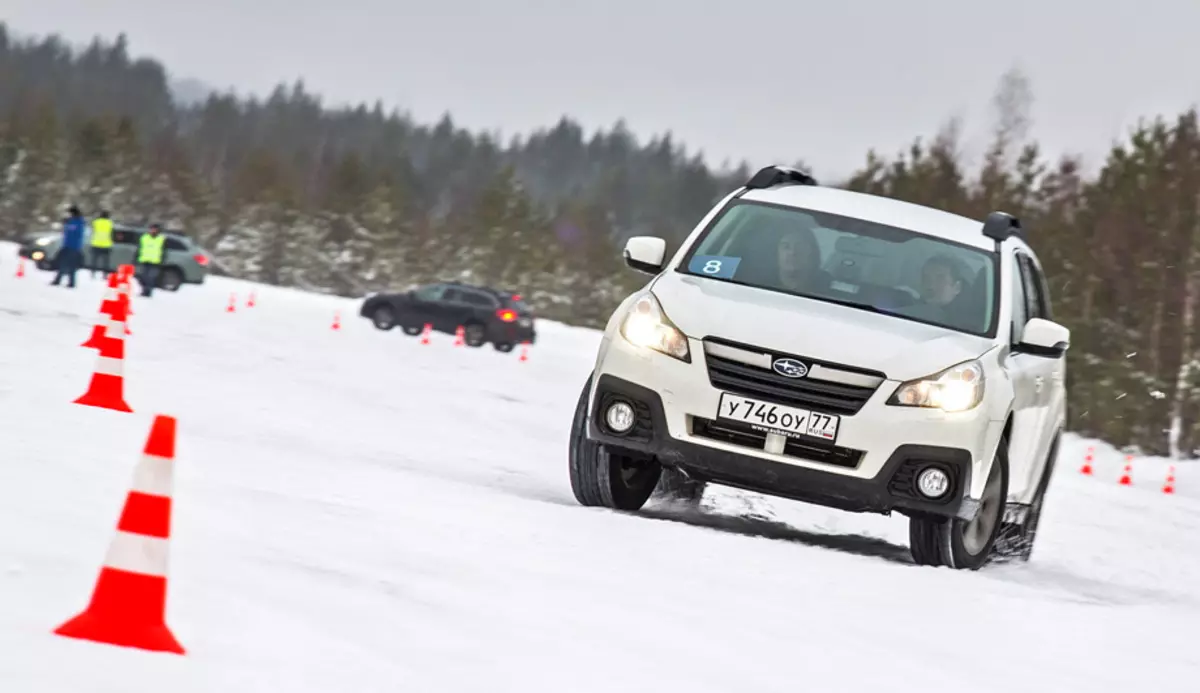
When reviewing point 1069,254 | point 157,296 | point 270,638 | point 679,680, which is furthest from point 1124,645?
point 1069,254

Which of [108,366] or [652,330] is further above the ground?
[652,330]

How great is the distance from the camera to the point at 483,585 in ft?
19.9

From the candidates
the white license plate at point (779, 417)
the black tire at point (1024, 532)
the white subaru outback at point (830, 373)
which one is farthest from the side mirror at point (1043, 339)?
the white license plate at point (779, 417)

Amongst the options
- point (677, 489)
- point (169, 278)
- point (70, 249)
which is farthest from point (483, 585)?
point (169, 278)

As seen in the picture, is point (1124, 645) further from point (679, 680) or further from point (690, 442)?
point (679, 680)

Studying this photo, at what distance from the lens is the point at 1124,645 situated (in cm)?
700

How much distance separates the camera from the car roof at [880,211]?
9.52 m

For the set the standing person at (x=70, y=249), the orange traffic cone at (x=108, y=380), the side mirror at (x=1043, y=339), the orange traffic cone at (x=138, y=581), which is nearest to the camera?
the orange traffic cone at (x=138, y=581)

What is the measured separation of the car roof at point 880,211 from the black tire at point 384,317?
102 ft

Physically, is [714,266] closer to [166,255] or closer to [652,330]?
[652,330]

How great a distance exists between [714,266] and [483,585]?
3.47m

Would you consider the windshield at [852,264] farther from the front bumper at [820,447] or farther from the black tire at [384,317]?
the black tire at [384,317]

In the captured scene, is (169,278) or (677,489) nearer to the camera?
(677,489)

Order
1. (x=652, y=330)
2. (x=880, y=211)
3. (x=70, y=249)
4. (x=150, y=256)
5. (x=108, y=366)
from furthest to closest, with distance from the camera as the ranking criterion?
1. (x=150, y=256)
2. (x=70, y=249)
3. (x=108, y=366)
4. (x=880, y=211)
5. (x=652, y=330)
